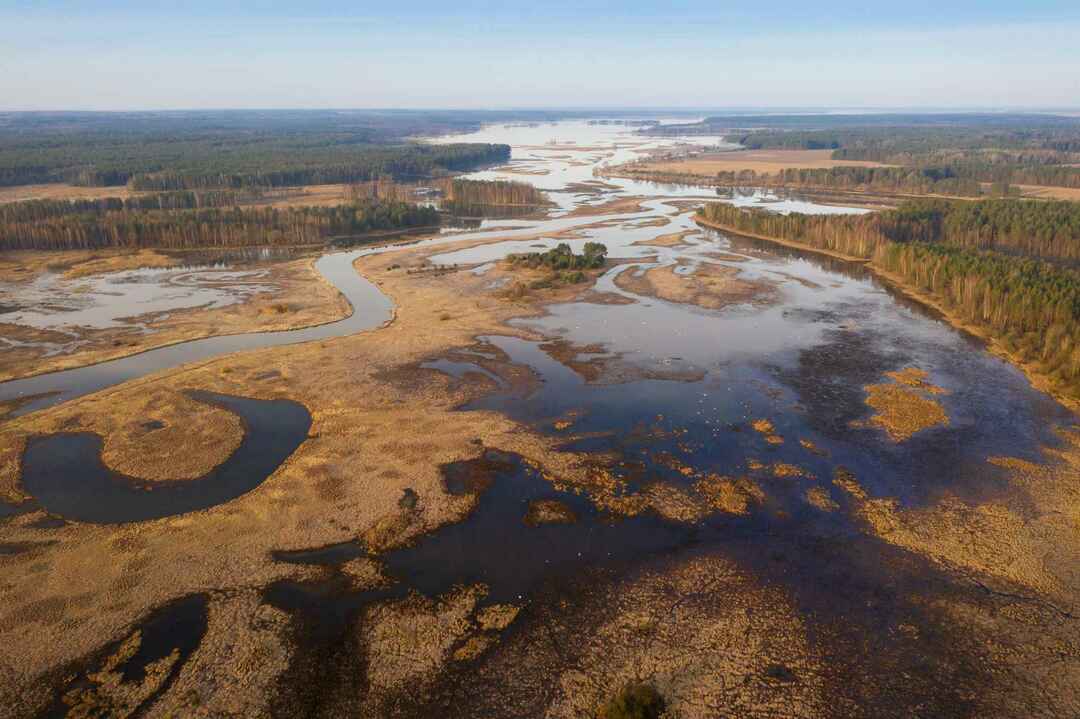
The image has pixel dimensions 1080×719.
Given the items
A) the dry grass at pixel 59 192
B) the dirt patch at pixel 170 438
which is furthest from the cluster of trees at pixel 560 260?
the dry grass at pixel 59 192

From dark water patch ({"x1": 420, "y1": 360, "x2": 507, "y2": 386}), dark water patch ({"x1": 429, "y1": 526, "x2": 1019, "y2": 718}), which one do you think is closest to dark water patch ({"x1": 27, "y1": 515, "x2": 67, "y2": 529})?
dark water patch ({"x1": 429, "y1": 526, "x2": 1019, "y2": 718})

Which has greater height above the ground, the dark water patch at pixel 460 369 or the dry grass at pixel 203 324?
the dry grass at pixel 203 324

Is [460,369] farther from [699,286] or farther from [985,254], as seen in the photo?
[985,254]

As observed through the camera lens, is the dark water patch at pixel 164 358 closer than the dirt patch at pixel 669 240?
Yes

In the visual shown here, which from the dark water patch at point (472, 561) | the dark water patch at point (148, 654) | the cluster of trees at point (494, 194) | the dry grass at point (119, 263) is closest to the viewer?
the dark water patch at point (148, 654)

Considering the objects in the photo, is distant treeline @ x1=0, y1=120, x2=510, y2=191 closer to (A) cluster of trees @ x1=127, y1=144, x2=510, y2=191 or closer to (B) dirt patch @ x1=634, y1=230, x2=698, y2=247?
(A) cluster of trees @ x1=127, y1=144, x2=510, y2=191

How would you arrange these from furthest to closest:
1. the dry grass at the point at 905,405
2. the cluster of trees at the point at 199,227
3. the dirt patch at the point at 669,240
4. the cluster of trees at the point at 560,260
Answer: the dirt patch at the point at 669,240 < the cluster of trees at the point at 199,227 < the cluster of trees at the point at 560,260 < the dry grass at the point at 905,405

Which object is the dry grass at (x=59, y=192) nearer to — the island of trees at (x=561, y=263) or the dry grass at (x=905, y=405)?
the island of trees at (x=561, y=263)

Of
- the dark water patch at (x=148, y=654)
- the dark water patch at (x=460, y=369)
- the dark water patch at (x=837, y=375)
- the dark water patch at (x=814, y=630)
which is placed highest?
the dark water patch at (x=460, y=369)
